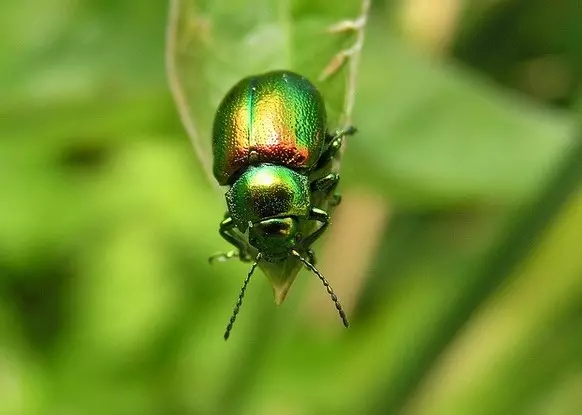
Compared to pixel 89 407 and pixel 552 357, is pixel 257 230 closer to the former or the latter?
pixel 552 357

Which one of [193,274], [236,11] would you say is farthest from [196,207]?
[236,11]

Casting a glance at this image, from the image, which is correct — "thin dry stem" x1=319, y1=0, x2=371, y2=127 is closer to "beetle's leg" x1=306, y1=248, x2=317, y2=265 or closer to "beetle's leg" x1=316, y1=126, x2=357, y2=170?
"beetle's leg" x1=316, y1=126, x2=357, y2=170

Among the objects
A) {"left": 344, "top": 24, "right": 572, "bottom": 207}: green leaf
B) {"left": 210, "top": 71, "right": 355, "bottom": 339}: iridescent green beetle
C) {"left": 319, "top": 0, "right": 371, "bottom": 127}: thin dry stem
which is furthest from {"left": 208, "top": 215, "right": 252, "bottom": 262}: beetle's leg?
{"left": 344, "top": 24, "right": 572, "bottom": 207}: green leaf

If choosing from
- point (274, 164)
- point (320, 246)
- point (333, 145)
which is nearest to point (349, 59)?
point (333, 145)

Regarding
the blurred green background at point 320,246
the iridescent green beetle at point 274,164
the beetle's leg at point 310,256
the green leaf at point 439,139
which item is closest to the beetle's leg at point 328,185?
the iridescent green beetle at point 274,164

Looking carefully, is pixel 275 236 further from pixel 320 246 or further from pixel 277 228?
pixel 320 246

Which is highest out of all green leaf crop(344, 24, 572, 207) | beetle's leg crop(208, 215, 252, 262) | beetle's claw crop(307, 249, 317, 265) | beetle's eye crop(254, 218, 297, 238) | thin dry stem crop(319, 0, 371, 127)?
thin dry stem crop(319, 0, 371, 127)
